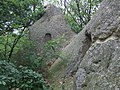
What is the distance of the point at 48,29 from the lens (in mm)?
9766

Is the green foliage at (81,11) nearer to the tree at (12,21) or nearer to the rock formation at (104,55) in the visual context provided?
the tree at (12,21)

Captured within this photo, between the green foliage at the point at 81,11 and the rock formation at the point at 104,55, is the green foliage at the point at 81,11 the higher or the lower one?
the higher one

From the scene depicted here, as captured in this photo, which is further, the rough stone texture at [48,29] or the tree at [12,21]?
the rough stone texture at [48,29]

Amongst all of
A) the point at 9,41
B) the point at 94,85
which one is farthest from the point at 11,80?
the point at 9,41

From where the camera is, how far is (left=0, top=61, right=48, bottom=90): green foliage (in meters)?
4.77

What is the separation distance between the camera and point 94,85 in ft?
15.3

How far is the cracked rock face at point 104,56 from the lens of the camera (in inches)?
175

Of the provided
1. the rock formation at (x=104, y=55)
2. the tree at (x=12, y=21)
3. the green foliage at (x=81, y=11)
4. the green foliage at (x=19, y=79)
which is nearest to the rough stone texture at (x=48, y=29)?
the tree at (x=12, y=21)

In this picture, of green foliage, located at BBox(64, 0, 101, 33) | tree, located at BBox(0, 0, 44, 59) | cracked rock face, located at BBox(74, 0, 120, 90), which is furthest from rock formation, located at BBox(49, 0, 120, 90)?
green foliage, located at BBox(64, 0, 101, 33)

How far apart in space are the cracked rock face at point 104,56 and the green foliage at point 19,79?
0.91 meters

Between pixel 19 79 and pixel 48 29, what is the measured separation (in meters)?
4.95

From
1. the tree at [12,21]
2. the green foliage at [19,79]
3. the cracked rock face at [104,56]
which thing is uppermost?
the tree at [12,21]

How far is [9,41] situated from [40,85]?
3377 mm

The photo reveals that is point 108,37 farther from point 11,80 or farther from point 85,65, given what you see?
point 11,80
